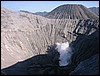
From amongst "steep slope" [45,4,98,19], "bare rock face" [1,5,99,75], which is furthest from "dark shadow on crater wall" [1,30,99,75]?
"steep slope" [45,4,98,19]

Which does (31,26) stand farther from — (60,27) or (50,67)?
(50,67)

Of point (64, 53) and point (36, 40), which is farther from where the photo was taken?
point (36, 40)

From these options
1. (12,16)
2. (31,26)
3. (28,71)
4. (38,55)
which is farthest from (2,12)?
(28,71)

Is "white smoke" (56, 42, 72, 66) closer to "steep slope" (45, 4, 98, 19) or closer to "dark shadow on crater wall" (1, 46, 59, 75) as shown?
"dark shadow on crater wall" (1, 46, 59, 75)

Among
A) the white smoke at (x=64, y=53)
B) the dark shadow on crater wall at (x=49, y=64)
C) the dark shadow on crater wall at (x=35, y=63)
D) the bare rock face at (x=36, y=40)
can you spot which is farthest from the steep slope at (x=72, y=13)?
the dark shadow on crater wall at (x=49, y=64)

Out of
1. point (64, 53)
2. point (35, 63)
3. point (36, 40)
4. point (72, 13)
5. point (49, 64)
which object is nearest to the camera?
point (49, 64)

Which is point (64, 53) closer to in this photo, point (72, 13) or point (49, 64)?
point (49, 64)

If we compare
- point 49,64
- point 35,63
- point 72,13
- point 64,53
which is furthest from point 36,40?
point 72,13
